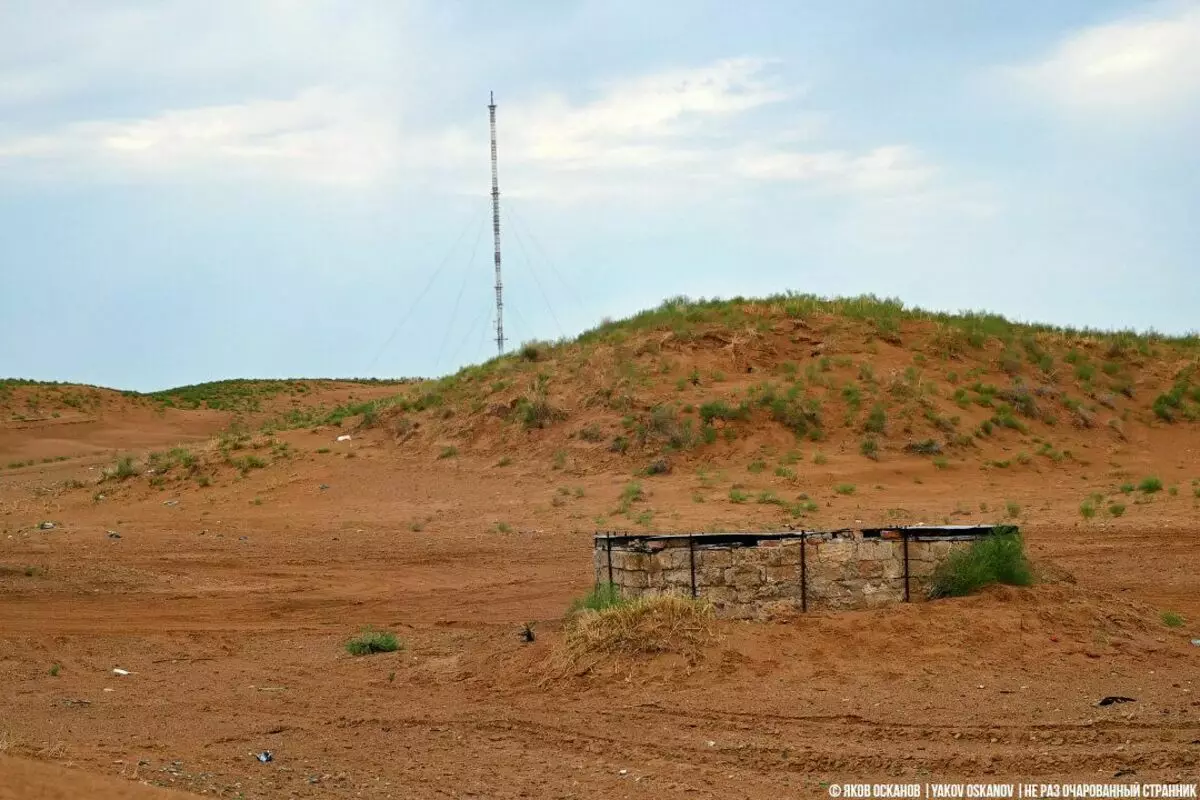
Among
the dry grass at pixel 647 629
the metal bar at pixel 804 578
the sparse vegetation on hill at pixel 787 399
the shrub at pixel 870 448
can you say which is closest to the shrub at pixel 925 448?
the sparse vegetation on hill at pixel 787 399

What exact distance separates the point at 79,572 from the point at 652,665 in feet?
38.5

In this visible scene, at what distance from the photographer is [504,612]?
16859mm

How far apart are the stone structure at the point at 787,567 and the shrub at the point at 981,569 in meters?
0.10

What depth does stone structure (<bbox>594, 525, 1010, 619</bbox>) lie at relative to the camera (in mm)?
13055

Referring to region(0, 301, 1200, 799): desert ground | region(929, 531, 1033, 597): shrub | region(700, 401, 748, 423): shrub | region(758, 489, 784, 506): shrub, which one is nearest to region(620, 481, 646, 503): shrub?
region(0, 301, 1200, 799): desert ground

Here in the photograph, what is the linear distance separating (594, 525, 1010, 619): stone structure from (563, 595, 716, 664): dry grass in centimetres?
36

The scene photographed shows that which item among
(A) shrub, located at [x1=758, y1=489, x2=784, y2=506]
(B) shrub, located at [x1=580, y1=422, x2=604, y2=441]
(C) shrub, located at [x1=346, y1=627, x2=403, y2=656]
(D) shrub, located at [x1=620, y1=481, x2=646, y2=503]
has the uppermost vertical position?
(B) shrub, located at [x1=580, y1=422, x2=604, y2=441]

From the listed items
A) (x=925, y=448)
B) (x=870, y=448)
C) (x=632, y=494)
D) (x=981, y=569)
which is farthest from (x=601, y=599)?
(x=925, y=448)

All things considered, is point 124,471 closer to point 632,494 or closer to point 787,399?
point 632,494

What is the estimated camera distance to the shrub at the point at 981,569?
13.4m

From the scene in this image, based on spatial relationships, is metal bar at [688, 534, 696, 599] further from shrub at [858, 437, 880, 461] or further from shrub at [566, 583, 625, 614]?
shrub at [858, 437, 880, 461]

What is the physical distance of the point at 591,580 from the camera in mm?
18438

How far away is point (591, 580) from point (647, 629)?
19.5 feet

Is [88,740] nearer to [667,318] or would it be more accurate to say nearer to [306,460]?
[306,460]
